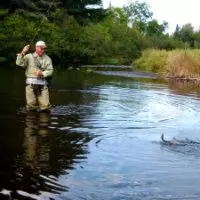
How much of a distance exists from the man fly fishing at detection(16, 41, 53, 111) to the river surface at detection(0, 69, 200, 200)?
14.9 inches

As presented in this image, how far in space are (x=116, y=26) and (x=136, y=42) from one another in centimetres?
776

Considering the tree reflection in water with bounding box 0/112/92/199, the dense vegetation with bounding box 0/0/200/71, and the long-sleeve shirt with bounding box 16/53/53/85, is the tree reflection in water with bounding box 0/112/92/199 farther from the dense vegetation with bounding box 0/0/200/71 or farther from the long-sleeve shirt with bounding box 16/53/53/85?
the dense vegetation with bounding box 0/0/200/71

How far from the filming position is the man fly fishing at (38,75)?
513 inches

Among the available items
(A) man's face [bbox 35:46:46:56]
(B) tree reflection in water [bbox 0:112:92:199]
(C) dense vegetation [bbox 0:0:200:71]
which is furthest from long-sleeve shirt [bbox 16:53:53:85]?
(C) dense vegetation [bbox 0:0:200:71]

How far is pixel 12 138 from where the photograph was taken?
30.8 ft

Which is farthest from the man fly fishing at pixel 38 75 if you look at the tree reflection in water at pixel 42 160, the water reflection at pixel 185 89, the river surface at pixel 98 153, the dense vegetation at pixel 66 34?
the dense vegetation at pixel 66 34

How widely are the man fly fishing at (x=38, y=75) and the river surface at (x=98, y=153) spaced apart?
14.9 inches

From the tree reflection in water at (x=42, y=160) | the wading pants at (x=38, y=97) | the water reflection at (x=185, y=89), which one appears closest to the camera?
the tree reflection in water at (x=42, y=160)

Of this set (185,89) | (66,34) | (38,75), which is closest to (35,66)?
(38,75)

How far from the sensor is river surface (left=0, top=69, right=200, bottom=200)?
21.1 feet

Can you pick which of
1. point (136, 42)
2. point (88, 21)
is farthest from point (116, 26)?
point (88, 21)

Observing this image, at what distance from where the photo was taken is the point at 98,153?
28.0 ft

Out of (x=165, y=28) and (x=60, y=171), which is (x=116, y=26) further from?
(x=60, y=171)

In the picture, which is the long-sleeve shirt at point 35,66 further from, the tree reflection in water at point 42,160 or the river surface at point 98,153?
the tree reflection in water at point 42,160
